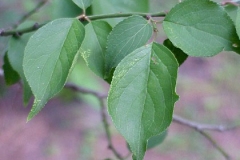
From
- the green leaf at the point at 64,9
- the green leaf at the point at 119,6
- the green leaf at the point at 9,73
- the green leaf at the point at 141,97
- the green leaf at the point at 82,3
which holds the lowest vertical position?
the green leaf at the point at 9,73

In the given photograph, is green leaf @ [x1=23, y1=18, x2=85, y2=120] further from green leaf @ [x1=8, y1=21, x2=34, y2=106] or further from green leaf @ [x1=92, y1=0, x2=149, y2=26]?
green leaf @ [x1=92, y1=0, x2=149, y2=26]

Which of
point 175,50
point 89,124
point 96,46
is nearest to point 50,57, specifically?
point 96,46

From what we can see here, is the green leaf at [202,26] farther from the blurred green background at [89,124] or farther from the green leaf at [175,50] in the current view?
the blurred green background at [89,124]

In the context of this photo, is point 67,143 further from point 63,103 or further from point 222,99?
point 222,99

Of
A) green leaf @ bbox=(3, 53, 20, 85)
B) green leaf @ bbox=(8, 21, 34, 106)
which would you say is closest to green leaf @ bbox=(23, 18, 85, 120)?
green leaf @ bbox=(8, 21, 34, 106)

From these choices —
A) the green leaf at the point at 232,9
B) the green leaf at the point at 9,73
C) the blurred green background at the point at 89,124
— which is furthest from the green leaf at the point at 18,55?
the blurred green background at the point at 89,124

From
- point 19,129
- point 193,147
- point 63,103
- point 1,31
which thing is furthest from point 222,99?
point 1,31
